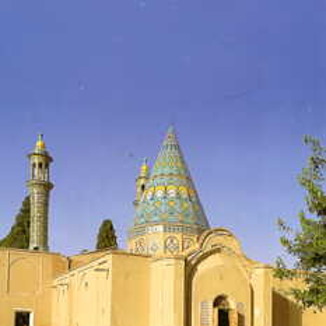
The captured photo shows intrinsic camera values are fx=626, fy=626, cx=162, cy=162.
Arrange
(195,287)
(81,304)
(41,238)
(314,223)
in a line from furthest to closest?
(41,238) → (81,304) → (195,287) → (314,223)

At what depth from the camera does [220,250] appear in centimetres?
2595

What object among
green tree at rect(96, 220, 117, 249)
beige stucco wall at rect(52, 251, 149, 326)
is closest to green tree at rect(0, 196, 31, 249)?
green tree at rect(96, 220, 117, 249)

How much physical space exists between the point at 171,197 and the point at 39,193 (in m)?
10.6

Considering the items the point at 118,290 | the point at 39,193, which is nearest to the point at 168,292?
the point at 118,290

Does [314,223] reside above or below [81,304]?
above

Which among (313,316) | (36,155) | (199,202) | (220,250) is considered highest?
(36,155)

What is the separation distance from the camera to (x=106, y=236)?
47.1 meters

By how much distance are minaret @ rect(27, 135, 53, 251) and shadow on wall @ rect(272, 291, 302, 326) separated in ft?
50.5

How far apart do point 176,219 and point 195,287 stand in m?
7.47

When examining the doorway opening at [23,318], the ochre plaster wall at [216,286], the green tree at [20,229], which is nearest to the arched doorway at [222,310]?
the ochre plaster wall at [216,286]

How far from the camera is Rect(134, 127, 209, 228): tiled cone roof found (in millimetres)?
32250

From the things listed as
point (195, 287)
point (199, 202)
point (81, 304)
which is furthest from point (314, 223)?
point (199, 202)

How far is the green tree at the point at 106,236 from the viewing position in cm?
4659

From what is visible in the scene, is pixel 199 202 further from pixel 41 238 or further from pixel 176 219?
pixel 41 238
